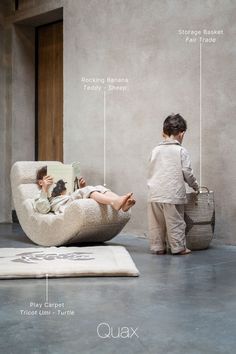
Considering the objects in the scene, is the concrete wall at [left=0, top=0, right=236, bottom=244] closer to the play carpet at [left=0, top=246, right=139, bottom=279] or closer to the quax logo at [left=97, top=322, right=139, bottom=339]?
the play carpet at [left=0, top=246, right=139, bottom=279]

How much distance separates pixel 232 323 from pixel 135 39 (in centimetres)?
356

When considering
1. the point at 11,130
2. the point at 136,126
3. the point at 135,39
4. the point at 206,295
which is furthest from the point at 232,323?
the point at 11,130

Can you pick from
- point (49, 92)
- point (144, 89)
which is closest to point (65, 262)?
point (144, 89)

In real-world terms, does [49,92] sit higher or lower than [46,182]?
higher

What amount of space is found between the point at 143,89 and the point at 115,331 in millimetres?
3357

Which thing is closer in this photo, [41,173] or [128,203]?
[128,203]

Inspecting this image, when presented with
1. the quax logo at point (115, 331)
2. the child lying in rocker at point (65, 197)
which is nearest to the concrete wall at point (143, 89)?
the child lying in rocker at point (65, 197)

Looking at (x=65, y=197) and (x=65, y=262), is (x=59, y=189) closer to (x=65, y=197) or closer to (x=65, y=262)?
(x=65, y=197)

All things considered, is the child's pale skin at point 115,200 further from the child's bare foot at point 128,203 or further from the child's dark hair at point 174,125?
the child's dark hair at point 174,125

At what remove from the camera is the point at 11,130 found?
662 cm

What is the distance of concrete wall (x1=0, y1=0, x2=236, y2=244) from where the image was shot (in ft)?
14.4

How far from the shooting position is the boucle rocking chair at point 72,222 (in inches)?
157

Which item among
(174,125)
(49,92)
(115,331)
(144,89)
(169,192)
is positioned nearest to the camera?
(115,331)

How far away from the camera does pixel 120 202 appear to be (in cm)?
389
